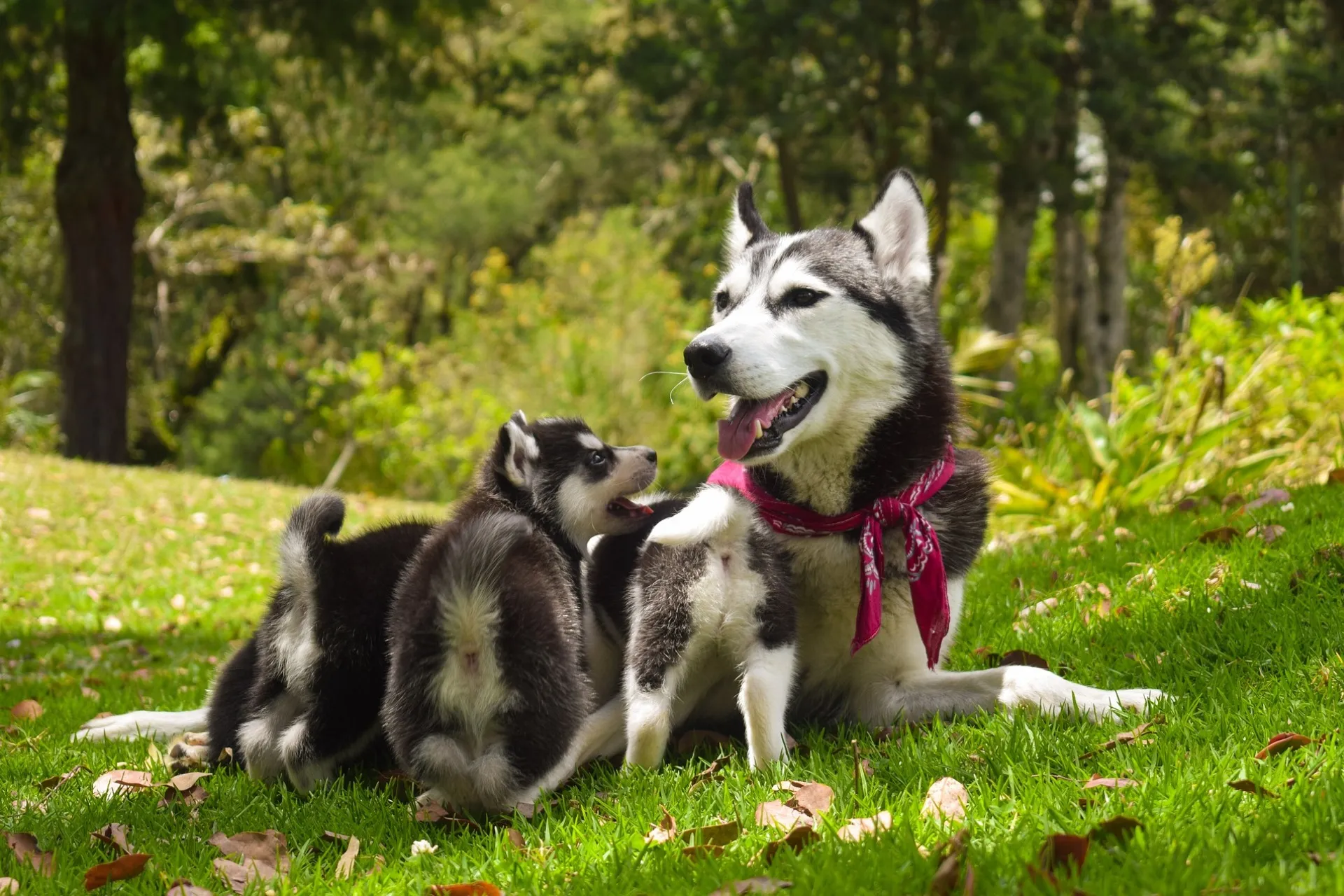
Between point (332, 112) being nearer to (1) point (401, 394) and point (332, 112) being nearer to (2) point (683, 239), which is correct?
(2) point (683, 239)

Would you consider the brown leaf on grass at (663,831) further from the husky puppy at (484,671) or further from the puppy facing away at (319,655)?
the puppy facing away at (319,655)

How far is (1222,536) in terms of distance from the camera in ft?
17.6

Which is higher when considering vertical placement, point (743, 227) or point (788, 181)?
point (788, 181)

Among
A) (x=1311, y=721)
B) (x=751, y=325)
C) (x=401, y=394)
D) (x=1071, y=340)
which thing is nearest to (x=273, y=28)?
(x=401, y=394)

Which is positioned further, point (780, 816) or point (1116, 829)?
point (780, 816)

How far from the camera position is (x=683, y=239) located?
26.8 metres

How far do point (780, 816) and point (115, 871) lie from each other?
5.41ft

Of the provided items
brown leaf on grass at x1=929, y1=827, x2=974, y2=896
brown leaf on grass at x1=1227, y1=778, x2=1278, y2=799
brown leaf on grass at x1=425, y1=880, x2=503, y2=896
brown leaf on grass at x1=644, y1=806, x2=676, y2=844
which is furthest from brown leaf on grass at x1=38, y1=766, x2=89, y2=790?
brown leaf on grass at x1=1227, y1=778, x2=1278, y2=799

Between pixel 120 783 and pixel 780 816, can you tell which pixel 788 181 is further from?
pixel 780 816

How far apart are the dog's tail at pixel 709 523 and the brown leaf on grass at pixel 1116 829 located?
123 centimetres

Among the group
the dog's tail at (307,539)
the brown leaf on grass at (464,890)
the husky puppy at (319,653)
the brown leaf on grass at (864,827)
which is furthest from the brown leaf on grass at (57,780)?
the brown leaf on grass at (864,827)

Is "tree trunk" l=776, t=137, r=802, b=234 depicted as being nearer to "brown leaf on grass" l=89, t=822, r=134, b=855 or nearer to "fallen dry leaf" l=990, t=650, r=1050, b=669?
"fallen dry leaf" l=990, t=650, r=1050, b=669

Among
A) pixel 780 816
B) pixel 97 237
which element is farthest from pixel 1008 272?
pixel 780 816

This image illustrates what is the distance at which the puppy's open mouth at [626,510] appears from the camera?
13.8ft
